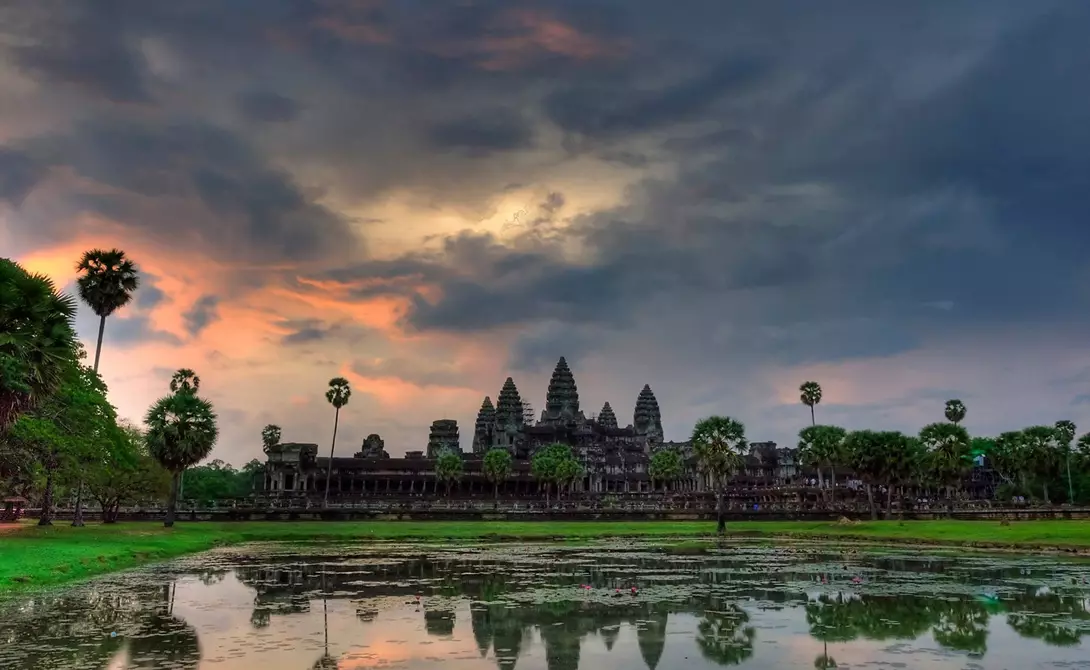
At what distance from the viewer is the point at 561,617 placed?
18.5 metres

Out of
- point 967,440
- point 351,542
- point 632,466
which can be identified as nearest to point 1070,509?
point 967,440

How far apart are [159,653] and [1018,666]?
14426 mm

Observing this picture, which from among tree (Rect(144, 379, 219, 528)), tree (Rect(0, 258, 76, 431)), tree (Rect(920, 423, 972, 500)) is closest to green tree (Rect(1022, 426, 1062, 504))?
tree (Rect(920, 423, 972, 500))

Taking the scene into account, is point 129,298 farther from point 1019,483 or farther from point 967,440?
point 1019,483

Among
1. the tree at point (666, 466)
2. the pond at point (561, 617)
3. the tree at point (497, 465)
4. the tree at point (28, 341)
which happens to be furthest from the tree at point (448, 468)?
the tree at point (28, 341)

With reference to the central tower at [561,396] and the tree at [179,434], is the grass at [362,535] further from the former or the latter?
the central tower at [561,396]

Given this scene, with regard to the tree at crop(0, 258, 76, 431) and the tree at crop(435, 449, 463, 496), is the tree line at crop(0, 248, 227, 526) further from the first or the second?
the tree at crop(435, 449, 463, 496)

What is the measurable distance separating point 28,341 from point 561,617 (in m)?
20.0

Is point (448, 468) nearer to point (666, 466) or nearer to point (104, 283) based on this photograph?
point (666, 466)

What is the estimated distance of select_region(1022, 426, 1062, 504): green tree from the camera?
92581 millimetres

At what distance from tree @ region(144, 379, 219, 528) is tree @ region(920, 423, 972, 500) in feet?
200

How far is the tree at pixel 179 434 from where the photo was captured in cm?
5759

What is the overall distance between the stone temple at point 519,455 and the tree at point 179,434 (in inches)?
2394

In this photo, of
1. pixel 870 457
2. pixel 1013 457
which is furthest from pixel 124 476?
pixel 1013 457
